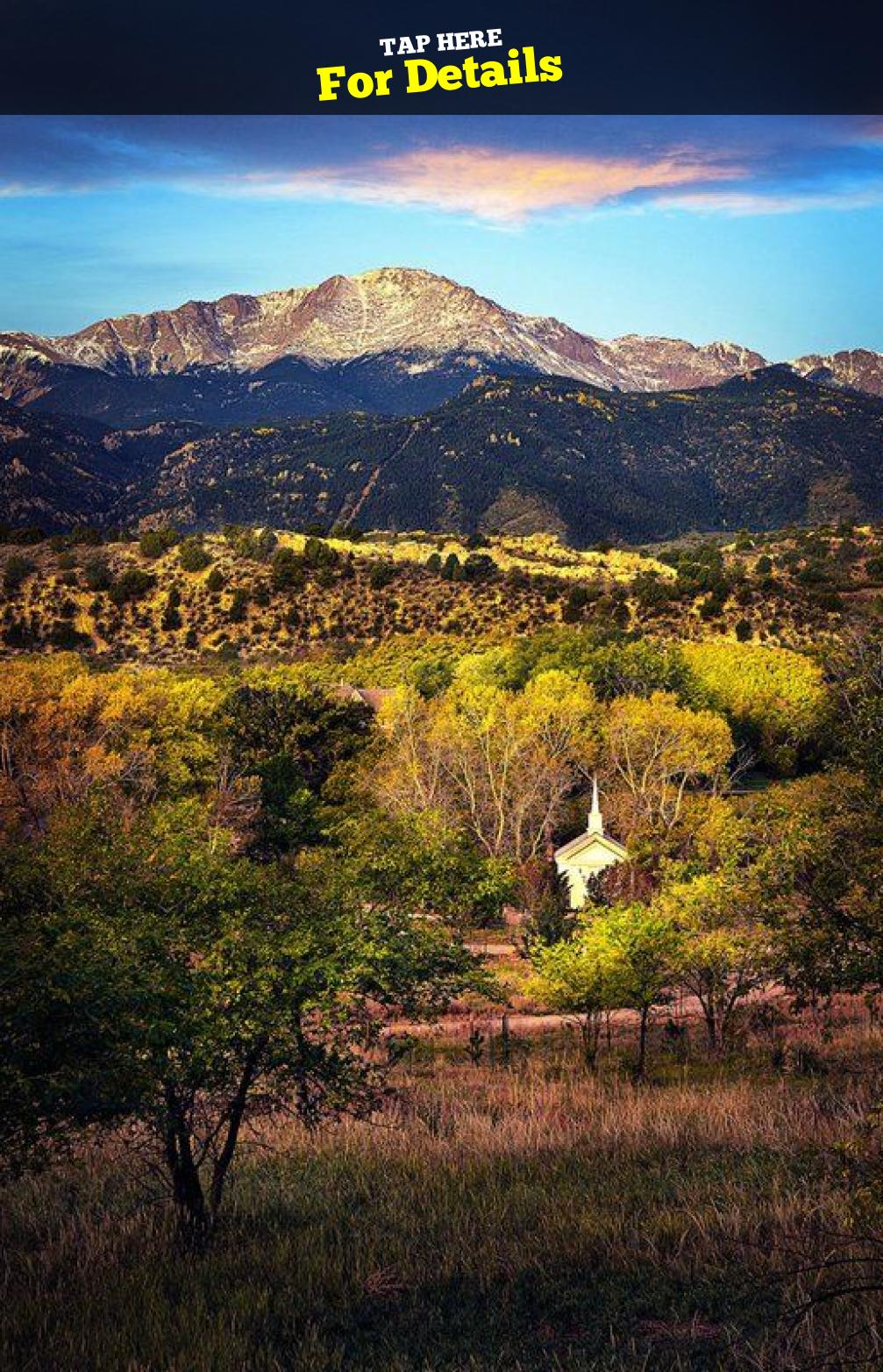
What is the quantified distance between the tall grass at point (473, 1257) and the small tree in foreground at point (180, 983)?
2.56 ft

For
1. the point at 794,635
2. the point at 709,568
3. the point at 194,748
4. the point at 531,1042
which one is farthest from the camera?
the point at 709,568

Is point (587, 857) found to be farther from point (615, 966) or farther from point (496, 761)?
point (615, 966)

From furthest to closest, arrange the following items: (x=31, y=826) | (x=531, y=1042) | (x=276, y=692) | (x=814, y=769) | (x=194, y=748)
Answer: (x=814, y=769), (x=276, y=692), (x=194, y=748), (x=31, y=826), (x=531, y=1042)

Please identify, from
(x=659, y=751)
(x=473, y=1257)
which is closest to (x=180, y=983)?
(x=473, y=1257)

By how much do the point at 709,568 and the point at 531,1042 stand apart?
271 ft

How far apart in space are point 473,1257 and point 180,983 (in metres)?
3.43

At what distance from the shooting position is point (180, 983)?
9.71m

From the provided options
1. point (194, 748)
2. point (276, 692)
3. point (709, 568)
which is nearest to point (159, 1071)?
point (194, 748)

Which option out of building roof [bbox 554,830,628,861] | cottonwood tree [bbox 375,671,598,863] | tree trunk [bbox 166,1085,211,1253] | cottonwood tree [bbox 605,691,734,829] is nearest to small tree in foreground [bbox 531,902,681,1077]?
tree trunk [bbox 166,1085,211,1253]

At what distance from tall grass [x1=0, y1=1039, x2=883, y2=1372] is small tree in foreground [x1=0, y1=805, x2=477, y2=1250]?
2.56ft

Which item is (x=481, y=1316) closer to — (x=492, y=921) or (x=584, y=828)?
(x=492, y=921)

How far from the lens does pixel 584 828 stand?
51.8m

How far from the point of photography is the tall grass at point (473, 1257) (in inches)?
263

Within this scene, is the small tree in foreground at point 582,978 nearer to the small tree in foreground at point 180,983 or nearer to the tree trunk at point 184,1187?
the small tree in foreground at point 180,983
